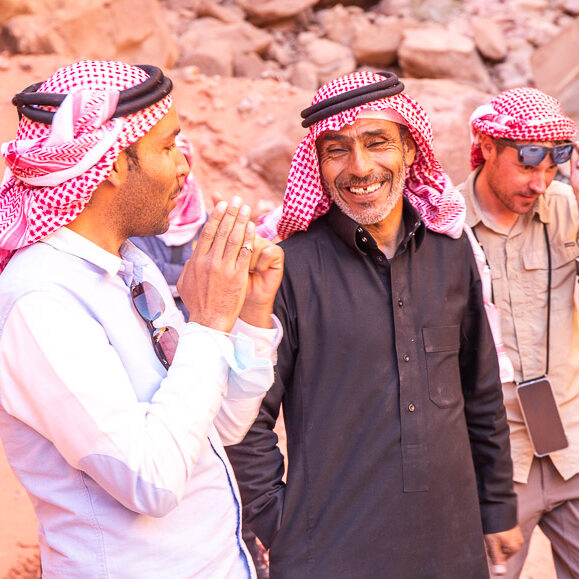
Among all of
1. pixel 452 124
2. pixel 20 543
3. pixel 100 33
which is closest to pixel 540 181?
pixel 20 543

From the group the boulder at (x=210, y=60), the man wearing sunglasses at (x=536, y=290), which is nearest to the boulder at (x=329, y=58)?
the boulder at (x=210, y=60)

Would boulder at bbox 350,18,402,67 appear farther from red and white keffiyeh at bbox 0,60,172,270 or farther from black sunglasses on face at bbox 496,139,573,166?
red and white keffiyeh at bbox 0,60,172,270

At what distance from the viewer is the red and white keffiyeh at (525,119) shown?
136 inches

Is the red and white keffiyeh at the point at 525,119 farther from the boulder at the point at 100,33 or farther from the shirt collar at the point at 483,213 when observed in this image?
the boulder at the point at 100,33

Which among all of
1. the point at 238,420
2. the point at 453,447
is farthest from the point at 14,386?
the point at 453,447

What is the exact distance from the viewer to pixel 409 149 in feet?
9.83

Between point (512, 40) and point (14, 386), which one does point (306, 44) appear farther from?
point (14, 386)

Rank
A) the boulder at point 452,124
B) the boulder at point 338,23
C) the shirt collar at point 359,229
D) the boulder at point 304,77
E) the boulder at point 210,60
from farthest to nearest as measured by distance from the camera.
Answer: the boulder at point 338,23 → the boulder at point 304,77 → the boulder at point 210,60 → the boulder at point 452,124 → the shirt collar at point 359,229

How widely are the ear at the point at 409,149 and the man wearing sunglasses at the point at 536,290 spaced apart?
60 centimetres

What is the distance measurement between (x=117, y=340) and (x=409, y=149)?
1554 millimetres

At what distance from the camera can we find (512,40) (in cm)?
1315

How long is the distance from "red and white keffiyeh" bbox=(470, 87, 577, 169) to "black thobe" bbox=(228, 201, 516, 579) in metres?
0.97

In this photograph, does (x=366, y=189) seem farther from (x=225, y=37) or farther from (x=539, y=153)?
(x=225, y=37)

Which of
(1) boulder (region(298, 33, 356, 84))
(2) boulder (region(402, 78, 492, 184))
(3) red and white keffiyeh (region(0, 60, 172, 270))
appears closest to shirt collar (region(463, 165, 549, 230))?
(3) red and white keffiyeh (region(0, 60, 172, 270))
